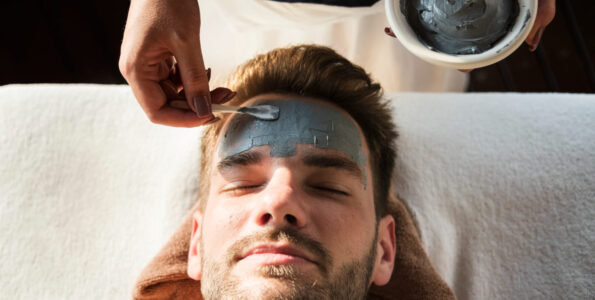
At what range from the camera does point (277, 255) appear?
87 cm

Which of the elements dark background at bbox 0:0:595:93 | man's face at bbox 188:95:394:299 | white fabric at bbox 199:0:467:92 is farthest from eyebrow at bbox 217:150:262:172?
dark background at bbox 0:0:595:93

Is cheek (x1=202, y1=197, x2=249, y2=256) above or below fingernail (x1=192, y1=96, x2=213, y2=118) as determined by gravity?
below

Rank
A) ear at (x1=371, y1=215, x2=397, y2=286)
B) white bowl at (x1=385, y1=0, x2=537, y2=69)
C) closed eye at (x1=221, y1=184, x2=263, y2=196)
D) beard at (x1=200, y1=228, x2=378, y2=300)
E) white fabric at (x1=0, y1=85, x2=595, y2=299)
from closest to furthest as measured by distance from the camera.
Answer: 1. white bowl at (x1=385, y1=0, x2=537, y2=69)
2. beard at (x1=200, y1=228, x2=378, y2=300)
3. closed eye at (x1=221, y1=184, x2=263, y2=196)
4. ear at (x1=371, y1=215, x2=397, y2=286)
5. white fabric at (x1=0, y1=85, x2=595, y2=299)

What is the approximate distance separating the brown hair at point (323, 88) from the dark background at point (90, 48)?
3.17 feet

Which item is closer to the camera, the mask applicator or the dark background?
the mask applicator

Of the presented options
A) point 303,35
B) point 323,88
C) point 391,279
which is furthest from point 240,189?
point 303,35

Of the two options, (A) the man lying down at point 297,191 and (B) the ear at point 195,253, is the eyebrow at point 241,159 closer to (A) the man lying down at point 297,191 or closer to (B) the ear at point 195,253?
(A) the man lying down at point 297,191

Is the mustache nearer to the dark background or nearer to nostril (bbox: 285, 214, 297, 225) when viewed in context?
nostril (bbox: 285, 214, 297, 225)

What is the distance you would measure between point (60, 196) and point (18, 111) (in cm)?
27

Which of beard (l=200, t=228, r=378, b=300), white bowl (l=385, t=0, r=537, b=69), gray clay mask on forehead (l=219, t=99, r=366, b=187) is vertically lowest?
Answer: beard (l=200, t=228, r=378, b=300)

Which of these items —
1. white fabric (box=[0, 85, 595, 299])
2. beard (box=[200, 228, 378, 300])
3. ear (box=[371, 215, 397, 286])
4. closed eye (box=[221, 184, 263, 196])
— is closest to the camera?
beard (box=[200, 228, 378, 300])

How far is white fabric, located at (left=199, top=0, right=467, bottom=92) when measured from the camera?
4.57 feet

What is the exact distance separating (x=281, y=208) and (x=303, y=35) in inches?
29.2

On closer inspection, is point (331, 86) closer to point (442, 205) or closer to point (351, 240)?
point (351, 240)
